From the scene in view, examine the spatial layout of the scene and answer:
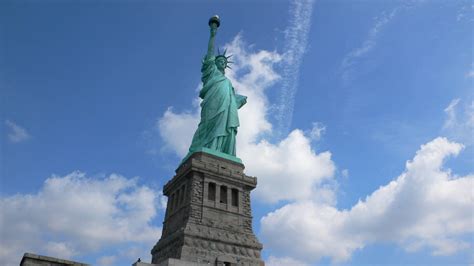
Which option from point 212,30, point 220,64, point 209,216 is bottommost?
point 209,216

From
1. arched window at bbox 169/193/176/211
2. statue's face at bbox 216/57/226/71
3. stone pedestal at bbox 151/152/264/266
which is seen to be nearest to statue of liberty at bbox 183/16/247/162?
statue's face at bbox 216/57/226/71

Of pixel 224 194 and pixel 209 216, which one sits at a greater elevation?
pixel 224 194

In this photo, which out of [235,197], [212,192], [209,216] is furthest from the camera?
[235,197]

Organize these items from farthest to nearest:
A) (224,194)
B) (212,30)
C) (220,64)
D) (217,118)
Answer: (212,30) < (220,64) < (217,118) < (224,194)

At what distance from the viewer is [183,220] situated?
30.9 metres

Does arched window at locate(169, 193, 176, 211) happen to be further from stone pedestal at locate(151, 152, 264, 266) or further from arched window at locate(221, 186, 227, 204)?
arched window at locate(221, 186, 227, 204)

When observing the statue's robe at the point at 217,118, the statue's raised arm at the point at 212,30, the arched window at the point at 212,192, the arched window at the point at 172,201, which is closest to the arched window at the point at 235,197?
the arched window at the point at 212,192

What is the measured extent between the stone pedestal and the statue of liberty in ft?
6.13

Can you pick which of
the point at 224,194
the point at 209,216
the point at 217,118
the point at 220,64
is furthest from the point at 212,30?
the point at 209,216

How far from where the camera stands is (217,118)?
1455 inches

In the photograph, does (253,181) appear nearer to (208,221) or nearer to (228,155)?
(228,155)

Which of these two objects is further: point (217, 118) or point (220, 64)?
point (220, 64)

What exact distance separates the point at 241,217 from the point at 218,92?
1253 centimetres

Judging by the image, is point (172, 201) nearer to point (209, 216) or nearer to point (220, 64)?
point (209, 216)
